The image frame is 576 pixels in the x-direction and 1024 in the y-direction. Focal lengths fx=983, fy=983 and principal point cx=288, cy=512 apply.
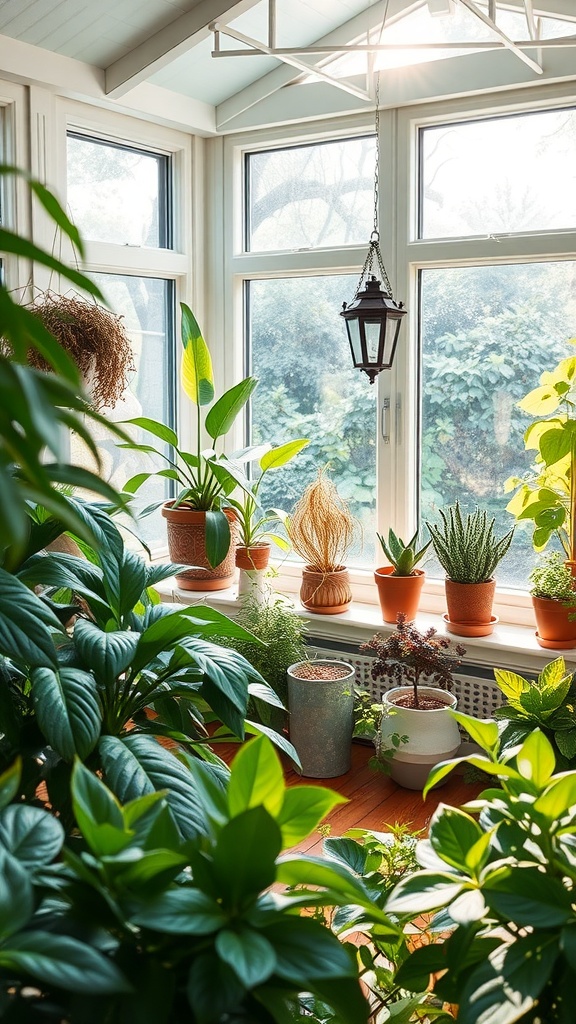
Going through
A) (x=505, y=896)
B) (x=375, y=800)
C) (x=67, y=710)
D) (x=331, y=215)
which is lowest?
(x=375, y=800)

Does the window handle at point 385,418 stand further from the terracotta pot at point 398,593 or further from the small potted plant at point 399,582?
the terracotta pot at point 398,593

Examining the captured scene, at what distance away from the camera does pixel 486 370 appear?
12.7 ft

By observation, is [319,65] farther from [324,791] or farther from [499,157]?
[324,791]

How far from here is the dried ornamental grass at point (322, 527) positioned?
12.8ft

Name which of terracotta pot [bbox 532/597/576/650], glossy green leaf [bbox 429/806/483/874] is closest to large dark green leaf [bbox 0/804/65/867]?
glossy green leaf [bbox 429/806/483/874]

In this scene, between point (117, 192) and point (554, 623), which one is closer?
point (554, 623)

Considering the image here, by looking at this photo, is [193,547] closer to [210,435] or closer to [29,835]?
[210,435]

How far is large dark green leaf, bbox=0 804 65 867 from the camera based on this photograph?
890mm

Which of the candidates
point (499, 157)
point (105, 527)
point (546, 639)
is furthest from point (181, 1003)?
point (499, 157)

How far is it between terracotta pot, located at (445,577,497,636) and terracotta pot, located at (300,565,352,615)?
48 cm

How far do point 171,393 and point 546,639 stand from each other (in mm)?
2053

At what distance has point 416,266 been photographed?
13.1 ft

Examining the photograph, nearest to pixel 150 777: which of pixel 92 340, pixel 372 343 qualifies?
pixel 372 343

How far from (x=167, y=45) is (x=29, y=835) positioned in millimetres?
3355
